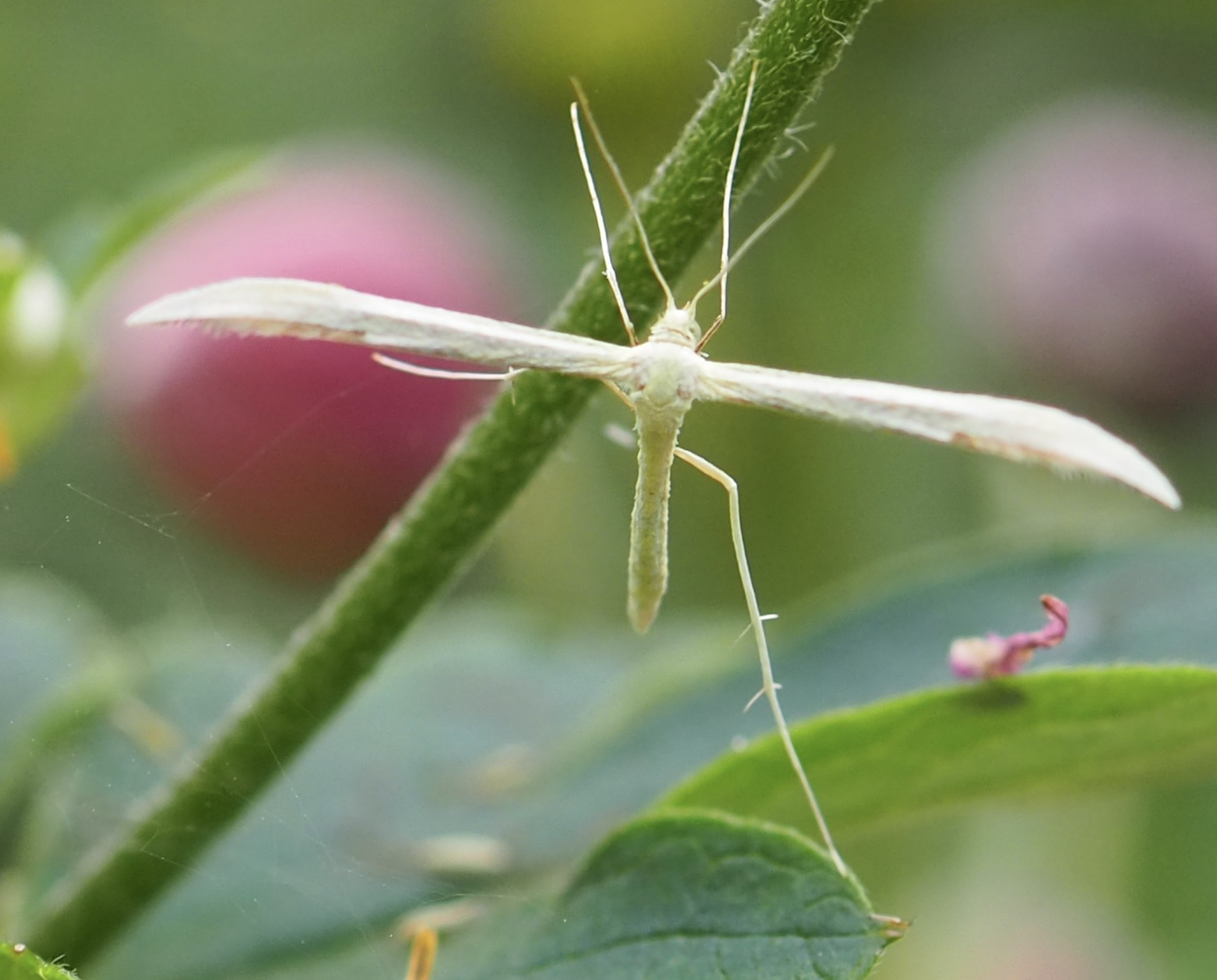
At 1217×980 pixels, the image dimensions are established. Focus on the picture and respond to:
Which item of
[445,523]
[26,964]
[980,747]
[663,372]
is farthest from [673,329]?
[26,964]

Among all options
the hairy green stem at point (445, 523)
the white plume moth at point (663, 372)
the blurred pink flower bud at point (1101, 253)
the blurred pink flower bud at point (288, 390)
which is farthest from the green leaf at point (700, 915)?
the blurred pink flower bud at point (1101, 253)

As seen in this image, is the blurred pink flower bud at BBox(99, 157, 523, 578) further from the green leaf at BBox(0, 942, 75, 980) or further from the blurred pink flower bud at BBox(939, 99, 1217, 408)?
the green leaf at BBox(0, 942, 75, 980)

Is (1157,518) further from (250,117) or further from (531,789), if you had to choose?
(250,117)

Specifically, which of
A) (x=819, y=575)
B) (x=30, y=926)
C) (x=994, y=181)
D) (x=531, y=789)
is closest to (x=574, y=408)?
(x=30, y=926)

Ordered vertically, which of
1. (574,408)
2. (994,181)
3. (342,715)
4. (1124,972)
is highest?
(994,181)

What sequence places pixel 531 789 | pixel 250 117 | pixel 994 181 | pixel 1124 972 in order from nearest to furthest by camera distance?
pixel 531 789, pixel 1124 972, pixel 994 181, pixel 250 117

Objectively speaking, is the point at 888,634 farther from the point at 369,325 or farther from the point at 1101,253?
the point at 1101,253
